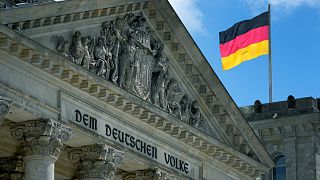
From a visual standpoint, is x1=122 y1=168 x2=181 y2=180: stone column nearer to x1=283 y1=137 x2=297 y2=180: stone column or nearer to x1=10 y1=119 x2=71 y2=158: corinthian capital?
x1=10 y1=119 x2=71 y2=158: corinthian capital

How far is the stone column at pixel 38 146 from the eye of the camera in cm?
4325

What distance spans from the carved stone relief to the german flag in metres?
10.1

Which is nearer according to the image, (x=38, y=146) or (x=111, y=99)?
(x=38, y=146)

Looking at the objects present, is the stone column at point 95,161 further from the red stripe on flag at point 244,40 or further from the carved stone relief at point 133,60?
the red stripe on flag at point 244,40

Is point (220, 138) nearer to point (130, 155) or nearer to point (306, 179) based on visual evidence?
point (130, 155)

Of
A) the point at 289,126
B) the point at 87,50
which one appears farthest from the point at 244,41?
the point at 87,50

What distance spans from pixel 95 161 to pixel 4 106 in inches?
275

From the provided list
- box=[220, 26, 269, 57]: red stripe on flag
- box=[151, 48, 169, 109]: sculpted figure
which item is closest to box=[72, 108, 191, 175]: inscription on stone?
box=[151, 48, 169, 109]: sculpted figure

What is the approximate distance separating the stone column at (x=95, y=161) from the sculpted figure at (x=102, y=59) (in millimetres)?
2955

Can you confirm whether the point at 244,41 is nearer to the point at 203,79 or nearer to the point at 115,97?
the point at 203,79

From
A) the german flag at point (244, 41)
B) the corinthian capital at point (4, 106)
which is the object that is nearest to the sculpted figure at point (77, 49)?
the corinthian capital at point (4, 106)

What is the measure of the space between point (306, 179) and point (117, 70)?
86.3 feet

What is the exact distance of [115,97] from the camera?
47219 mm

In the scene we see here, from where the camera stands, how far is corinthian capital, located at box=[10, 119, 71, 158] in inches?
1704
